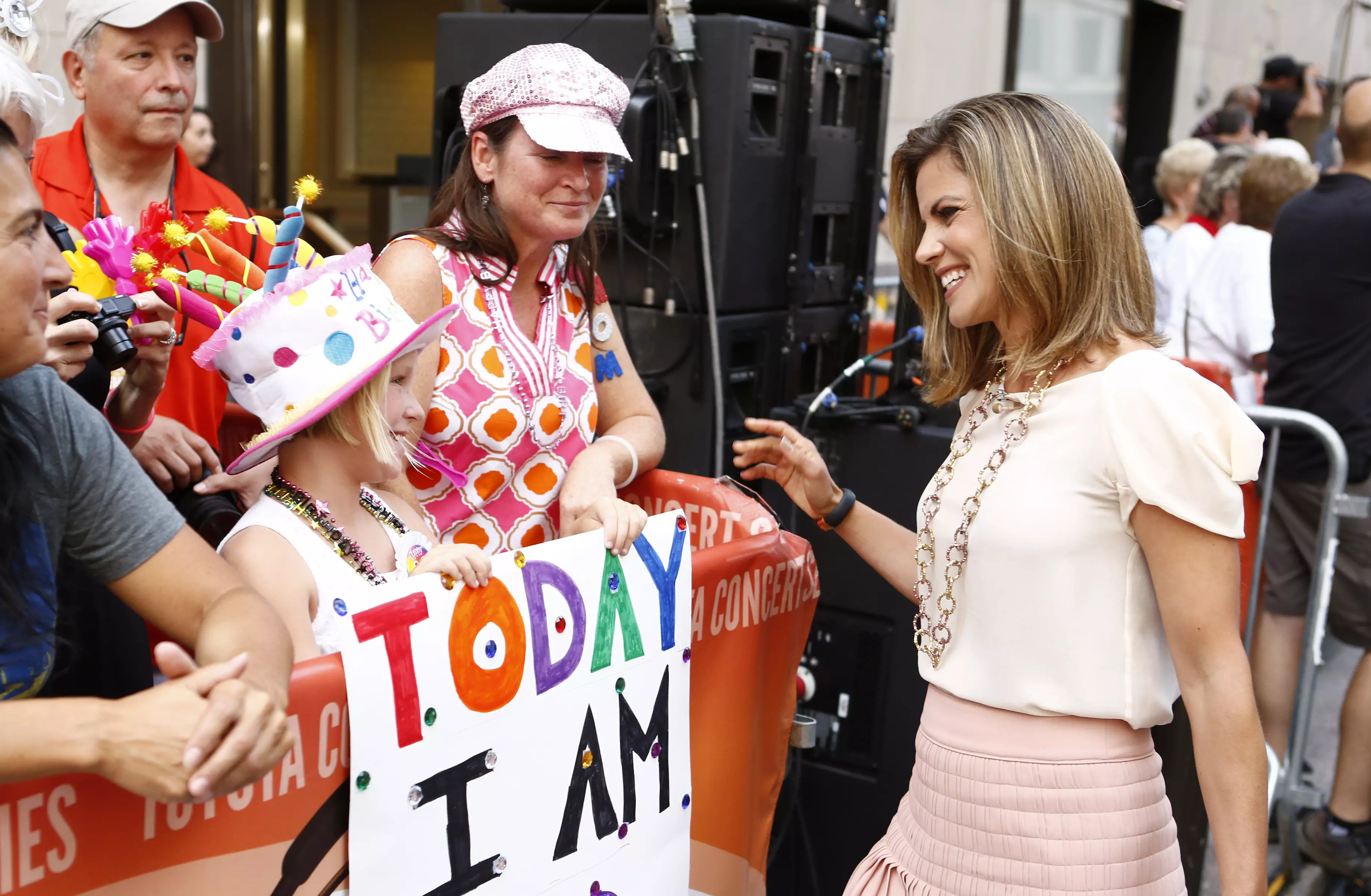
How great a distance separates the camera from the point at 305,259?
2.00m

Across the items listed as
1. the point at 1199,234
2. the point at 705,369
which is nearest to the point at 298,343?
the point at 705,369

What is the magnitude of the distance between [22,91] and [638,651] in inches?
46.2

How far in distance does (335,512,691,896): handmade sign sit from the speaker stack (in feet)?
5.80

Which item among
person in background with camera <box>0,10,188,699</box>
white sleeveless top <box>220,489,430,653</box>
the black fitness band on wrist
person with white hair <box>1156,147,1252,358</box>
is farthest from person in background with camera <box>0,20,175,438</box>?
person with white hair <box>1156,147,1252,358</box>

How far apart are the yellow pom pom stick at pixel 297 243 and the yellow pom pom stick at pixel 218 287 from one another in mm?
96

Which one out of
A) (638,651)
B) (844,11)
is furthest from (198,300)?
(844,11)

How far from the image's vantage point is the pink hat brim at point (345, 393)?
182 cm

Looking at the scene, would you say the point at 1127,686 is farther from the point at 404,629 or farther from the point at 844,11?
the point at 844,11

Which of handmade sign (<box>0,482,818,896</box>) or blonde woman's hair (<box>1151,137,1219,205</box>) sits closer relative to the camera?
handmade sign (<box>0,482,818,896</box>)

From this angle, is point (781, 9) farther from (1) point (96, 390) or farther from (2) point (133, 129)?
(1) point (96, 390)

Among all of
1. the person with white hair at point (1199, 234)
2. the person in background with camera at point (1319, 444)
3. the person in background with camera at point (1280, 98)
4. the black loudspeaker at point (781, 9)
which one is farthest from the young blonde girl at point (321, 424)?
the person in background with camera at point (1280, 98)

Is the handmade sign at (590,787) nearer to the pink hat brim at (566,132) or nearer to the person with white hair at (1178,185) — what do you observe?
the pink hat brim at (566,132)

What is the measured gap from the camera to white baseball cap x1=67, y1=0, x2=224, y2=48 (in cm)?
275

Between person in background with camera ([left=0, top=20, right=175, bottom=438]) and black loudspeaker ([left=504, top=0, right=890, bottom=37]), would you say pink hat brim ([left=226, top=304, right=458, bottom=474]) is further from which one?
black loudspeaker ([left=504, top=0, right=890, bottom=37])
